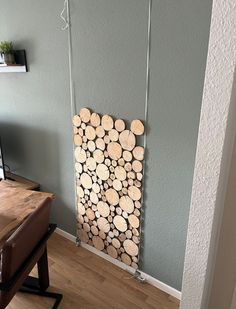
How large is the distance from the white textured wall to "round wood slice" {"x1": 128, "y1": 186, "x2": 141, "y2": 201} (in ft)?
2.44

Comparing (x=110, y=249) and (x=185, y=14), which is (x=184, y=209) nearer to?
(x=110, y=249)

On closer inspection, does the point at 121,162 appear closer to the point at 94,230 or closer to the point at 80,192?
the point at 80,192

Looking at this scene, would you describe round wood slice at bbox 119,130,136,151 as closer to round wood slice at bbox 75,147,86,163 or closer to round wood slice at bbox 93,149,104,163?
round wood slice at bbox 93,149,104,163

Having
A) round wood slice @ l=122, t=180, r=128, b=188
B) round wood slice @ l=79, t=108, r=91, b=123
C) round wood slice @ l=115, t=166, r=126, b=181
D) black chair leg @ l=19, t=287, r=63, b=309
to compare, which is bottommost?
black chair leg @ l=19, t=287, r=63, b=309

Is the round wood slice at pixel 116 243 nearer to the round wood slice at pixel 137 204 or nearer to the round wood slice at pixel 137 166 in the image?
the round wood slice at pixel 137 204

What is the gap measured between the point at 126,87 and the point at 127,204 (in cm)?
81

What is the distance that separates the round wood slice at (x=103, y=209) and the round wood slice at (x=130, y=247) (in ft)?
0.83

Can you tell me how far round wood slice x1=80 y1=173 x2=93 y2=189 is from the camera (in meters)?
1.95

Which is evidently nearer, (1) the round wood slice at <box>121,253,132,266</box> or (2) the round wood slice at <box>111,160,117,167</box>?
(2) the round wood slice at <box>111,160,117,167</box>

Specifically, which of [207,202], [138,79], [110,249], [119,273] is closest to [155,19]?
[138,79]

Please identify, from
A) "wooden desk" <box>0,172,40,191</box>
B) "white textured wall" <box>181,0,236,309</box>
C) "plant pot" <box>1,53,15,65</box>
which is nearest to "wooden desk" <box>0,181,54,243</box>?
"wooden desk" <box>0,172,40,191</box>

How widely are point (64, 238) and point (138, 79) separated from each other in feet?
5.38

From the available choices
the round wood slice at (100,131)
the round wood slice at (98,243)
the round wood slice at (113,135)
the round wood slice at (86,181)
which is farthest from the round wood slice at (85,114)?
the round wood slice at (98,243)

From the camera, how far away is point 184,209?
156 centimetres
